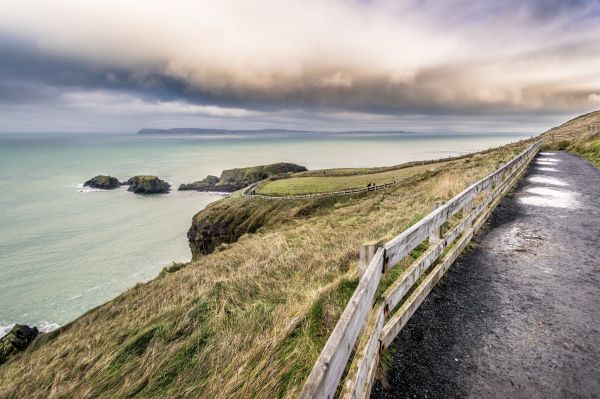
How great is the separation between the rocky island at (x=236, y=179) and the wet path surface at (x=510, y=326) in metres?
86.6

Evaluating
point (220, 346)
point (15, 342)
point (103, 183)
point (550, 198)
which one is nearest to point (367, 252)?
point (220, 346)

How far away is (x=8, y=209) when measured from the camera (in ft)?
232

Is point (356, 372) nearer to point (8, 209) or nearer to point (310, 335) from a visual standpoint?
point (310, 335)

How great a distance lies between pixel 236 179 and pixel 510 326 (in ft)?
343

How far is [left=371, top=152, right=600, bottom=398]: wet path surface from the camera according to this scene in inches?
138

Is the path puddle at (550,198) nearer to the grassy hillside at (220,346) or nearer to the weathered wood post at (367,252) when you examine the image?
the grassy hillside at (220,346)

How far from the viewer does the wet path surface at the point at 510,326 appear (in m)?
3.50

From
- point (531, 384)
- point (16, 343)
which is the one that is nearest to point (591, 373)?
point (531, 384)

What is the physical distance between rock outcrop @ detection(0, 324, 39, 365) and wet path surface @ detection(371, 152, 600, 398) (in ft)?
63.5

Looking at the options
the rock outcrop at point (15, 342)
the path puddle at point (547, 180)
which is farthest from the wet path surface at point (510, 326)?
the rock outcrop at point (15, 342)

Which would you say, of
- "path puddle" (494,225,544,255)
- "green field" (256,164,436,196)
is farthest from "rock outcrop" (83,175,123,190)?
"path puddle" (494,225,544,255)

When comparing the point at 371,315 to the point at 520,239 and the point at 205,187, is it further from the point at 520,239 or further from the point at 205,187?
the point at 205,187

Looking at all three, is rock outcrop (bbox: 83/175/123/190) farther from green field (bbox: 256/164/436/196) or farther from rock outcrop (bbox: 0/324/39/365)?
rock outcrop (bbox: 0/324/39/365)

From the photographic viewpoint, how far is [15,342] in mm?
17109
